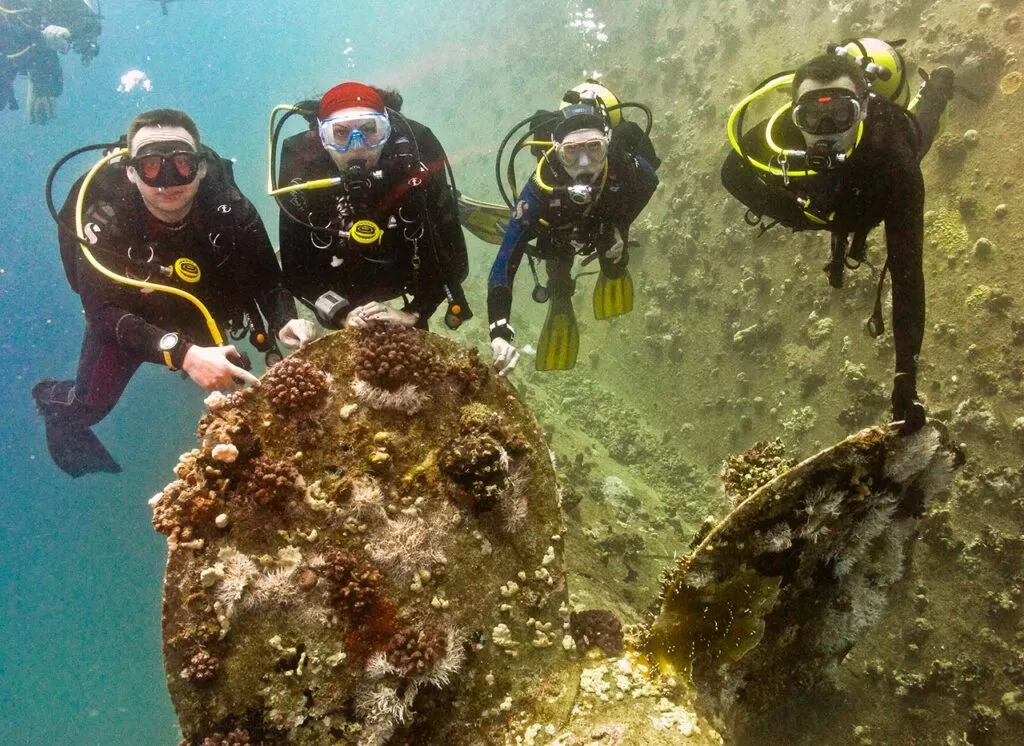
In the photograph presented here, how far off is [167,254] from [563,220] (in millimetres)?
4664

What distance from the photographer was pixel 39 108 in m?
18.3

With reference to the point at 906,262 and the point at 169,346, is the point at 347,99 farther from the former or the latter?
the point at 906,262

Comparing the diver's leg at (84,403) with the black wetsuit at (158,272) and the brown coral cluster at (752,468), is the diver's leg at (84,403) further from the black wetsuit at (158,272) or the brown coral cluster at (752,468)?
the brown coral cluster at (752,468)

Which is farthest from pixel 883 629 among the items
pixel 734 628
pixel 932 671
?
pixel 734 628

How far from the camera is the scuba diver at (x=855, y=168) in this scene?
13.9 feet

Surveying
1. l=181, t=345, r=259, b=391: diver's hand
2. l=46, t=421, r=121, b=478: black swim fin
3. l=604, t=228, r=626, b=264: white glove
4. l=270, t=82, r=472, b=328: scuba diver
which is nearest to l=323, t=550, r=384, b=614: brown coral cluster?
l=181, t=345, r=259, b=391: diver's hand

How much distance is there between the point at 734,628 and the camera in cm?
391

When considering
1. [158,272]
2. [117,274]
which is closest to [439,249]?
[158,272]

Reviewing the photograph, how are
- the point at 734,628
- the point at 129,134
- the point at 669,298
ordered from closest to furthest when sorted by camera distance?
the point at 734,628 < the point at 129,134 < the point at 669,298

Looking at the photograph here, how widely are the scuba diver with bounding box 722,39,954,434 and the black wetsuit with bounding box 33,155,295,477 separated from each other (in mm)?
5617

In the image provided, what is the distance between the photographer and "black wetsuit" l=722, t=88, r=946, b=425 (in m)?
4.23

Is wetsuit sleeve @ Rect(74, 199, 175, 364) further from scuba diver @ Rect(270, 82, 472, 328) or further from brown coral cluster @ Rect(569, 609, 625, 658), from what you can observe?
brown coral cluster @ Rect(569, 609, 625, 658)

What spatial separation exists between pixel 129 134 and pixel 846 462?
7074 mm

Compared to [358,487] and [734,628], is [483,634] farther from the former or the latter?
[734,628]
